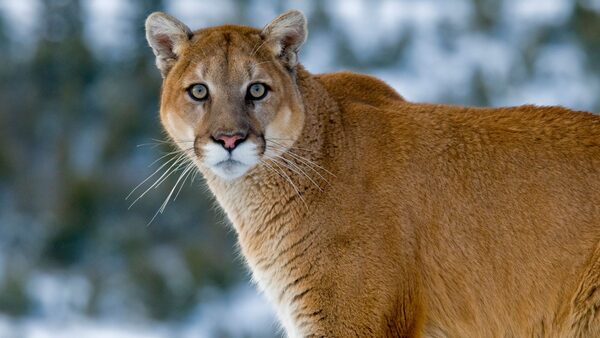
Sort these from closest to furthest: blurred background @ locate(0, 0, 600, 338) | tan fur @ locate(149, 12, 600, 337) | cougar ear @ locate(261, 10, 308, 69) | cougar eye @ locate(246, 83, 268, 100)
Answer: tan fur @ locate(149, 12, 600, 337), cougar eye @ locate(246, 83, 268, 100), cougar ear @ locate(261, 10, 308, 69), blurred background @ locate(0, 0, 600, 338)

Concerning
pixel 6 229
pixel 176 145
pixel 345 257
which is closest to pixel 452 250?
pixel 345 257

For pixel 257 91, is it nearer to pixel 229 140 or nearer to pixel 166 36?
pixel 229 140

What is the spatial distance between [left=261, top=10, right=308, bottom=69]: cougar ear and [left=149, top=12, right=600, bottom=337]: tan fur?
0.02m

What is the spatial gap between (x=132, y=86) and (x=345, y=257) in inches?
1007

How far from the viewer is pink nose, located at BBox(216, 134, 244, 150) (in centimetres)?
702

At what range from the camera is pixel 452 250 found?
723 cm

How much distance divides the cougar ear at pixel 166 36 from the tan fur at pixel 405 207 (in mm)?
85

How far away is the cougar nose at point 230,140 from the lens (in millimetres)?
7020

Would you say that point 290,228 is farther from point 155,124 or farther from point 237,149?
point 155,124

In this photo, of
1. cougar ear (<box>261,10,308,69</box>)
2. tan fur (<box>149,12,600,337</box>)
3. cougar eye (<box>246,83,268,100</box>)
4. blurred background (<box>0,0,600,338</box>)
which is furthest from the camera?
blurred background (<box>0,0,600,338</box>)

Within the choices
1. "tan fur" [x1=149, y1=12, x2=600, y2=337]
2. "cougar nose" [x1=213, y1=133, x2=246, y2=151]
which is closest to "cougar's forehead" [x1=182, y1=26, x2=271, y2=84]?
"tan fur" [x1=149, y1=12, x2=600, y2=337]

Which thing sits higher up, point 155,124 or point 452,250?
point 155,124

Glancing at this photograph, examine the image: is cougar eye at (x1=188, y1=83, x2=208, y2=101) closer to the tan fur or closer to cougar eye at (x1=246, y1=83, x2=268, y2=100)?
the tan fur

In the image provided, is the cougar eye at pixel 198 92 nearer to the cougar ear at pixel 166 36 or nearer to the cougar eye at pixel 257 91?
the cougar eye at pixel 257 91
